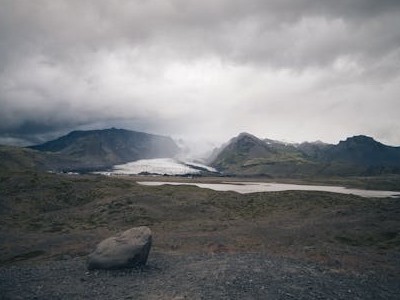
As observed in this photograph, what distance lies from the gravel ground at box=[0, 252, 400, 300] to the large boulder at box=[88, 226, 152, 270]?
71cm

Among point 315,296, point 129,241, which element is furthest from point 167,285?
point 315,296

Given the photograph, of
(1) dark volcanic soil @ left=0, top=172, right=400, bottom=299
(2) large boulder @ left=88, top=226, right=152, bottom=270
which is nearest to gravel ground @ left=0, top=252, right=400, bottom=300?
(1) dark volcanic soil @ left=0, top=172, right=400, bottom=299

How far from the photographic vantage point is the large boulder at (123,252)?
30734 millimetres

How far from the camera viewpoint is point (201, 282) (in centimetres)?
2733

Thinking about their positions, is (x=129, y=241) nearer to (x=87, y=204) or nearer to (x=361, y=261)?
(x=361, y=261)

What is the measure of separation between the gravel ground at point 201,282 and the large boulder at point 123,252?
71cm

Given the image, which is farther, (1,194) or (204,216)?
(1,194)

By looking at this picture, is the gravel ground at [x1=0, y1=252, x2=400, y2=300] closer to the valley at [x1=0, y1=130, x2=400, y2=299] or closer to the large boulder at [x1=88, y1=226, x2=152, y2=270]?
the valley at [x1=0, y1=130, x2=400, y2=299]

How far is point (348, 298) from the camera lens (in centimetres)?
2488

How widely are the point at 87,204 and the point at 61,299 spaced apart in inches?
1976

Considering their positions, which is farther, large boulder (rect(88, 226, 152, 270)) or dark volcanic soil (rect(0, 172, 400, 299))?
large boulder (rect(88, 226, 152, 270))

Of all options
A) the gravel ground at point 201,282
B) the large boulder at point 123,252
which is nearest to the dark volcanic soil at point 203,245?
the gravel ground at point 201,282

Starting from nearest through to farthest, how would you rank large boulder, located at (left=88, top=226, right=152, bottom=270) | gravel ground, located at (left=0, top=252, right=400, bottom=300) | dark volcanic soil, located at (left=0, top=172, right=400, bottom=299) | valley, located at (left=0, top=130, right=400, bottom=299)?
gravel ground, located at (left=0, top=252, right=400, bottom=300) < dark volcanic soil, located at (left=0, top=172, right=400, bottom=299) < valley, located at (left=0, top=130, right=400, bottom=299) < large boulder, located at (left=88, top=226, right=152, bottom=270)

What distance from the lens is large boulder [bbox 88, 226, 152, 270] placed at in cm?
3073
